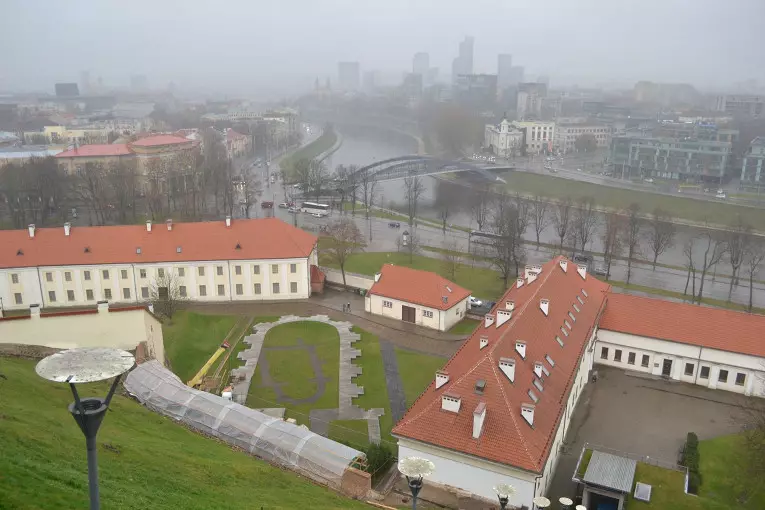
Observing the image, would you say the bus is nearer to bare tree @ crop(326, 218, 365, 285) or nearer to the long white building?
bare tree @ crop(326, 218, 365, 285)

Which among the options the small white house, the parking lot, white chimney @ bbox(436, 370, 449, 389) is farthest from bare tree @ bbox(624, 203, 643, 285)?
white chimney @ bbox(436, 370, 449, 389)

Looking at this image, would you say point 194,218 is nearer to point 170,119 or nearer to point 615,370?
point 615,370

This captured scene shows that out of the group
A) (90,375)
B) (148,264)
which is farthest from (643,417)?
(148,264)

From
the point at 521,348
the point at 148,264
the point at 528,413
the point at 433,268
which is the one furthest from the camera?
the point at 433,268


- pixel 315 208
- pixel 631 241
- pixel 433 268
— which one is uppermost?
pixel 631 241

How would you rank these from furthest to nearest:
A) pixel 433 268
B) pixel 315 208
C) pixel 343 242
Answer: pixel 315 208, pixel 433 268, pixel 343 242

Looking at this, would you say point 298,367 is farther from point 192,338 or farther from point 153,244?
point 153,244
